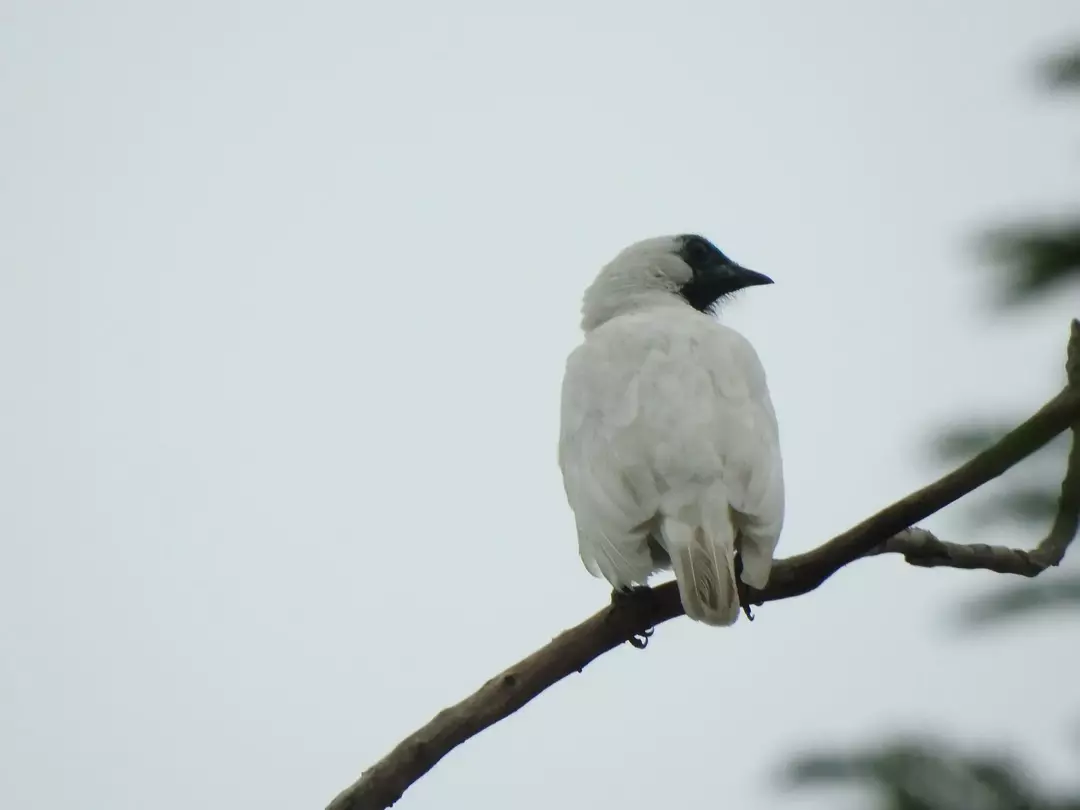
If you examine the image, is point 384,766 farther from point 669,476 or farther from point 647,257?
point 647,257

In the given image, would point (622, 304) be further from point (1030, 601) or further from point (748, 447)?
point (1030, 601)

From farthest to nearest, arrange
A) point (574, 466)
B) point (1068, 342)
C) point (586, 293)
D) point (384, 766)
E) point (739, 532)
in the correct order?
point (586, 293)
point (574, 466)
point (739, 532)
point (384, 766)
point (1068, 342)

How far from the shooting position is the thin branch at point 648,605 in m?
3.44

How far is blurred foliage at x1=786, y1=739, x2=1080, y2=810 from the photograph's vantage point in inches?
50.2

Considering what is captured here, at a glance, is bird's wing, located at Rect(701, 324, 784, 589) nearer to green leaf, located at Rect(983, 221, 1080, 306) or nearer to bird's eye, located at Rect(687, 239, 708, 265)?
bird's eye, located at Rect(687, 239, 708, 265)

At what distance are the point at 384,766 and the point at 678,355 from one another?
2.61 m

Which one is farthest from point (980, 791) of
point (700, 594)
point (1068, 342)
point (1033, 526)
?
point (700, 594)

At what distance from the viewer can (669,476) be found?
4.93 metres

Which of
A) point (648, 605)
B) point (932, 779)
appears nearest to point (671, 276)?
point (648, 605)

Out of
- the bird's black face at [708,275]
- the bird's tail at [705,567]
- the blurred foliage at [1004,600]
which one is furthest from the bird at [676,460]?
the blurred foliage at [1004,600]

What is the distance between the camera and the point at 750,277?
27.1 ft

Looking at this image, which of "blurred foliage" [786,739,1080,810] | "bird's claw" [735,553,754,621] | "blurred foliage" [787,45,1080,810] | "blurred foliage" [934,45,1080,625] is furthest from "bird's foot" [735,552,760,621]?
"blurred foliage" [786,739,1080,810]

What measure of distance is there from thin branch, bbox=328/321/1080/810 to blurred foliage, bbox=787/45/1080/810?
870 millimetres

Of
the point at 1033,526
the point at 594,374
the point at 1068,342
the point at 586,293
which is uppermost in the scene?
the point at 586,293
